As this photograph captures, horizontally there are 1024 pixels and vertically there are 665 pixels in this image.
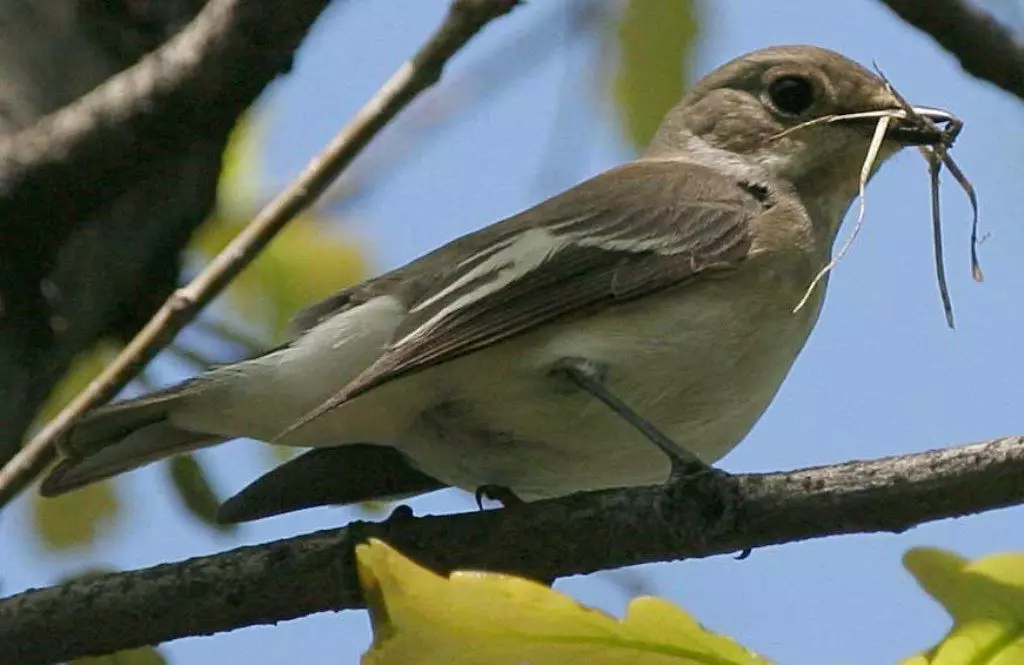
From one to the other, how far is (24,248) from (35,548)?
1.97ft

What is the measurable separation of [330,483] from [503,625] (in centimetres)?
161

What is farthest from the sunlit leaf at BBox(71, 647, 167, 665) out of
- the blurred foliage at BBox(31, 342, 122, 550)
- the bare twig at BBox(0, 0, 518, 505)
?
the blurred foliage at BBox(31, 342, 122, 550)

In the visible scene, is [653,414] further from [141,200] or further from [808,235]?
[141,200]

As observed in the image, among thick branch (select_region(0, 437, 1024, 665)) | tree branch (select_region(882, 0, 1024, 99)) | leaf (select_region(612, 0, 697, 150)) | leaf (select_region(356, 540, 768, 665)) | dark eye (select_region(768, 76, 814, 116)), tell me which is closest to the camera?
leaf (select_region(356, 540, 768, 665))

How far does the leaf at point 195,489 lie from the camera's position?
279 centimetres

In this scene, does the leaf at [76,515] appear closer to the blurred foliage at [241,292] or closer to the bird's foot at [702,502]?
the blurred foliage at [241,292]

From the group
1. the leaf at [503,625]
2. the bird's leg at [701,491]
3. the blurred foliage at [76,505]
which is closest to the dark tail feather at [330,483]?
the blurred foliage at [76,505]

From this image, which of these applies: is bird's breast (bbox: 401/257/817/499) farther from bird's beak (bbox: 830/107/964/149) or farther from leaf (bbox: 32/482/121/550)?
leaf (bbox: 32/482/121/550)

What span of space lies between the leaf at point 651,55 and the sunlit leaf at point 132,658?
1.19 m

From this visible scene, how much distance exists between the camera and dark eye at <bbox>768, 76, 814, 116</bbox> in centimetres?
363

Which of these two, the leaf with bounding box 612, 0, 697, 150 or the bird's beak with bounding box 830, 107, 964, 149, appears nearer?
the leaf with bounding box 612, 0, 697, 150

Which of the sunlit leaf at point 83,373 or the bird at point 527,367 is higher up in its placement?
the sunlit leaf at point 83,373

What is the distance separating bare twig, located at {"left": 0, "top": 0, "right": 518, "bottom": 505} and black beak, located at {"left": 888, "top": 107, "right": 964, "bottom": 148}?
55.5 inches

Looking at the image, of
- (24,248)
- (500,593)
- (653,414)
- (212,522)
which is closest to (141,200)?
(24,248)
